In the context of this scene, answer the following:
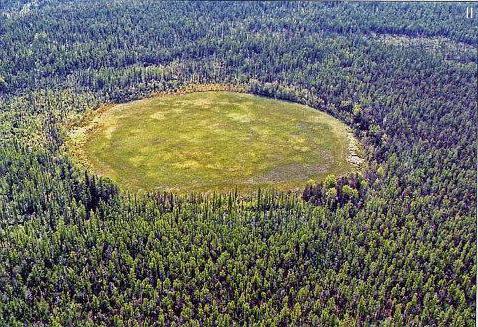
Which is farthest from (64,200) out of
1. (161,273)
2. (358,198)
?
(358,198)

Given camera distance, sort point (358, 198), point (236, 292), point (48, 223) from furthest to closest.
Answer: point (358, 198)
point (48, 223)
point (236, 292)

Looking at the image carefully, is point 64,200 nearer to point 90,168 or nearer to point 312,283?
point 90,168

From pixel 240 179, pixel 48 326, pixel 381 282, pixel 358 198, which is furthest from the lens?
pixel 240 179

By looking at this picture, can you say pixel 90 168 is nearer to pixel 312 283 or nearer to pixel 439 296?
pixel 312 283

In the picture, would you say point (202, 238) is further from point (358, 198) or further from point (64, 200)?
point (358, 198)

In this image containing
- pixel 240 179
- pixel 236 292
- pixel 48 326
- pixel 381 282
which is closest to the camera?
pixel 48 326

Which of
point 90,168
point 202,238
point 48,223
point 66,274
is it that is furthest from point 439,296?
point 90,168

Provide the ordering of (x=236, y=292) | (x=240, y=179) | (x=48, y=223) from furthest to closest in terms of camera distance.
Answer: (x=240, y=179)
(x=48, y=223)
(x=236, y=292)

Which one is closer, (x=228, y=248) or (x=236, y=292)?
(x=236, y=292)

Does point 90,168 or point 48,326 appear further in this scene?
point 90,168
